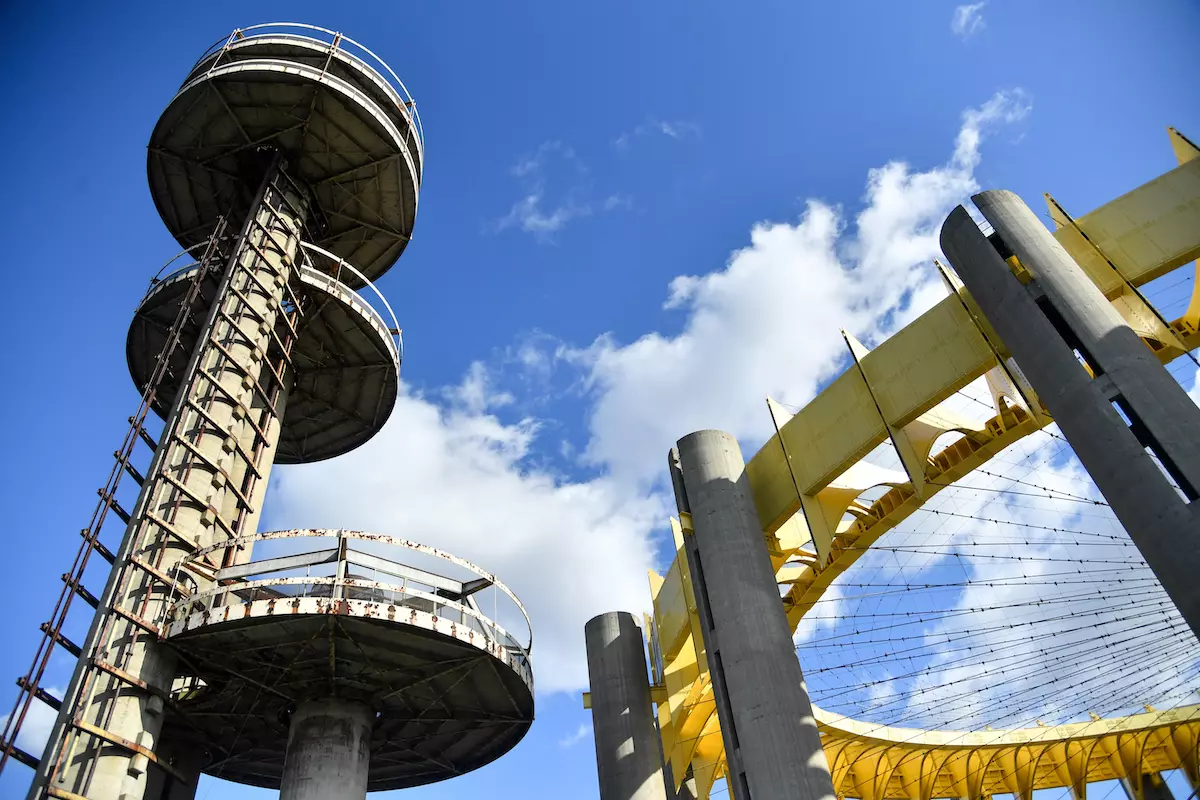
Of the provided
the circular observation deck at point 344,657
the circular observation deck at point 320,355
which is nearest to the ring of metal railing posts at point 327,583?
the circular observation deck at point 344,657

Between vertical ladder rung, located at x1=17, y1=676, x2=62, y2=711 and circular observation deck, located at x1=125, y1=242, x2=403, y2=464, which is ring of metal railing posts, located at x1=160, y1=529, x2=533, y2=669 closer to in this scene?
vertical ladder rung, located at x1=17, y1=676, x2=62, y2=711

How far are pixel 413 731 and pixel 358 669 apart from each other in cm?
542

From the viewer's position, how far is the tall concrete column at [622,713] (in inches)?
1225

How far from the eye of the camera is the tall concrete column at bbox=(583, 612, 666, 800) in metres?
31.1

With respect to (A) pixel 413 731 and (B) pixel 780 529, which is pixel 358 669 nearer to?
(A) pixel 413 731

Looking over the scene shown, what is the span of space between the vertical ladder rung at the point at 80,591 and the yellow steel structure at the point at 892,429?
56.4 feet

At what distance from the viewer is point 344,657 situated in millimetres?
24312

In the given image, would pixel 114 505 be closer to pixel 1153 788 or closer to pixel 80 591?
pixel 80 591

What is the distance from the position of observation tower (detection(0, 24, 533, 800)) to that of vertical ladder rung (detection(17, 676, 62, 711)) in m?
0.07

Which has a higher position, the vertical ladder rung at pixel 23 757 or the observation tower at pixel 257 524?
the observation tower at pixel 257 524

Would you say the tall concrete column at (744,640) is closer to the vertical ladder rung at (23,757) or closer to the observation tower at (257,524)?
the observation tower at (257,524)

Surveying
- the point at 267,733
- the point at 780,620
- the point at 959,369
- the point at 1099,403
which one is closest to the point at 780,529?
the point at 780,620

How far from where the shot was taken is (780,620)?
77.3 ft

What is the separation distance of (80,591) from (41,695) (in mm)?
3055
